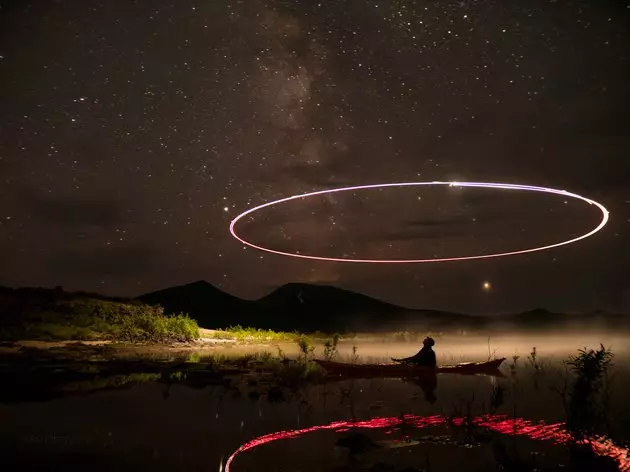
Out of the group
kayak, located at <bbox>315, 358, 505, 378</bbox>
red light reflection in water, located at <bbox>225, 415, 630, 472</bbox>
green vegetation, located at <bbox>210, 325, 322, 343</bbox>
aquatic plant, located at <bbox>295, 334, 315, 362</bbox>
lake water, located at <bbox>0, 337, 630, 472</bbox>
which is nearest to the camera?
lake water, located at <bbox>0, 337, 630, 472</bbox>

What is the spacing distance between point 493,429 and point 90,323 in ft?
123

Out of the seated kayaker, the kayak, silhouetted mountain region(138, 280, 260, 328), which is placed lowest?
the kayak

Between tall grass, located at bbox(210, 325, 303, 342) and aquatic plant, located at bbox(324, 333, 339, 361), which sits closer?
aquatic plant, located at bbox(324, 333, 339, 361)

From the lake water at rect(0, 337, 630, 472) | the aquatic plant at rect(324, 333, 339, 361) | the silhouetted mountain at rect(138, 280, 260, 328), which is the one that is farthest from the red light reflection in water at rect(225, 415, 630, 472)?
the silhouetted mountain at rect(138, 280, 260, 328)

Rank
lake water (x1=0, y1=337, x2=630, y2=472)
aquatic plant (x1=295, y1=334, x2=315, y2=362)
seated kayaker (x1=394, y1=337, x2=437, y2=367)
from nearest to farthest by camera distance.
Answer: lake water (x1=0, y1=337, x2=630, y2=472)
seated kayaker (x1=394, y1=337, x2=437, y2=367)
aquatic plant (x1=295, y1=334, x2=315, y2=362)

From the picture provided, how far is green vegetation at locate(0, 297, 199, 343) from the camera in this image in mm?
40938

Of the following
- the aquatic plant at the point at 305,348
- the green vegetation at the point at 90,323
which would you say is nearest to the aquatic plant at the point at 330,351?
the aquatic plant at the point at 305,348

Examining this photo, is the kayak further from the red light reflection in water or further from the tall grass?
the tall grass

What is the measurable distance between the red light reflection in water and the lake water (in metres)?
0.05

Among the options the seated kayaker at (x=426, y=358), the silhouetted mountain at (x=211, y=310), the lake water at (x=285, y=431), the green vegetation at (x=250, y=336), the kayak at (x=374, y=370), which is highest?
the silhouetted mountain at (x=211, y=310)

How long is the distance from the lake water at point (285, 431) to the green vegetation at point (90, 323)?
21.5m

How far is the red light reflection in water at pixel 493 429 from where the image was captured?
1214 cm

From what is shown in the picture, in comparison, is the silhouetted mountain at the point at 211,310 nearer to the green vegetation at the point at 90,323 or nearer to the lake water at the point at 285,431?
the green vegetation at the point at 90,323

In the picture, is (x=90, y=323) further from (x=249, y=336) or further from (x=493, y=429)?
(x=493, y=429)
